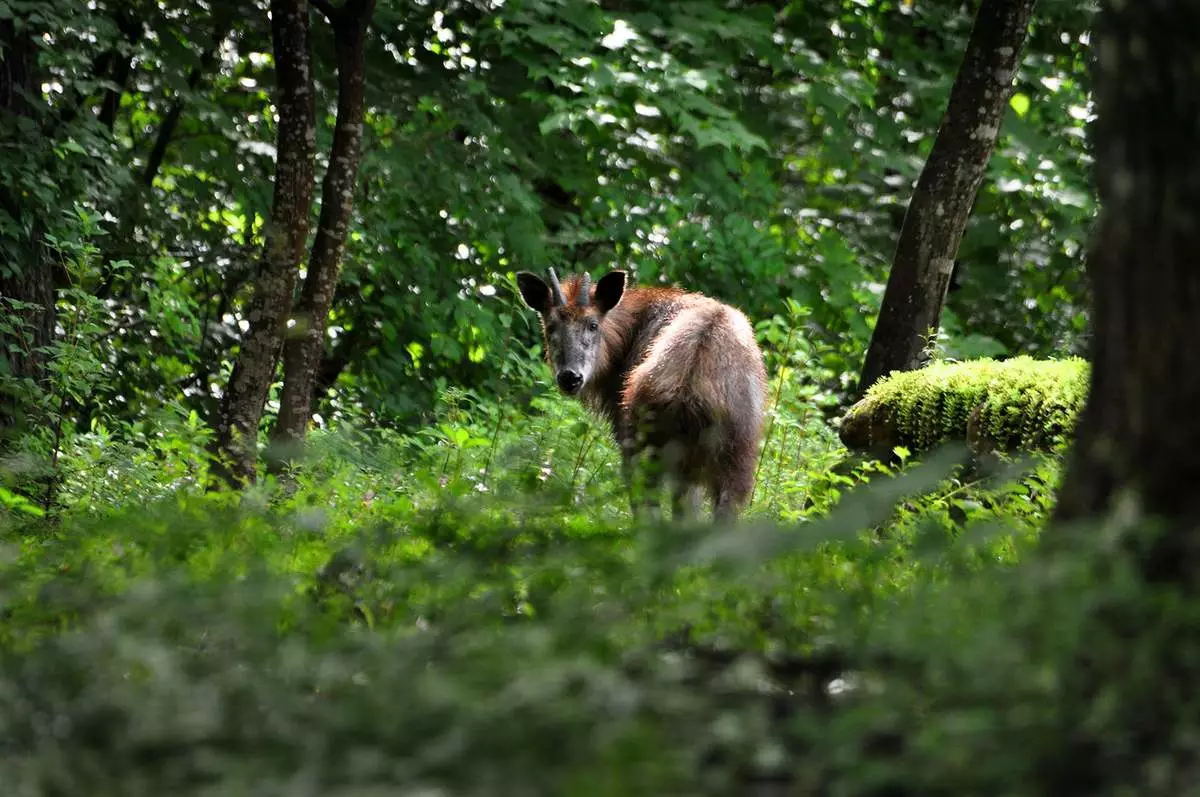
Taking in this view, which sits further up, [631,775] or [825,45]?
[825,45]

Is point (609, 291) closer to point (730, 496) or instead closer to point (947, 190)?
point (730, 496)

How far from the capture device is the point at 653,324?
984cm

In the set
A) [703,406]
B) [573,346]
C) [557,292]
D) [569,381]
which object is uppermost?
[557,292]

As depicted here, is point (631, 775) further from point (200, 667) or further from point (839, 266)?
point (839, 266)

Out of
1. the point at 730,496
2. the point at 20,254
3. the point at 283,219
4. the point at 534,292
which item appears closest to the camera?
the point at 730,496

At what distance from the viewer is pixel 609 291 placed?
9852 mm

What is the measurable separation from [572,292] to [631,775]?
8.02m

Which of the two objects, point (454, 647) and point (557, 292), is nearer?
point (454, 647)

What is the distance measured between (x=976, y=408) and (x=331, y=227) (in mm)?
4032

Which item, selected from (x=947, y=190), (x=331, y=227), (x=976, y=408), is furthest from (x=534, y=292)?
(x=976, y=408)

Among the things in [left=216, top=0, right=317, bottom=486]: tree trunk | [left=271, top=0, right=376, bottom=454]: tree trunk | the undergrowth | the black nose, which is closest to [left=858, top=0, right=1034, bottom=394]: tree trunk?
the black nose

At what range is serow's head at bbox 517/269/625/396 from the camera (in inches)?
380

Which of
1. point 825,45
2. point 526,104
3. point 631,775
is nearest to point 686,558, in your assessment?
point 631,775

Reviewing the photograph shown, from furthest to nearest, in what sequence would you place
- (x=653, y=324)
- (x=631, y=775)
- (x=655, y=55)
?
1. (x=655, y=55)
2. (x=653, y=324)
3. (x=631, y=775)
